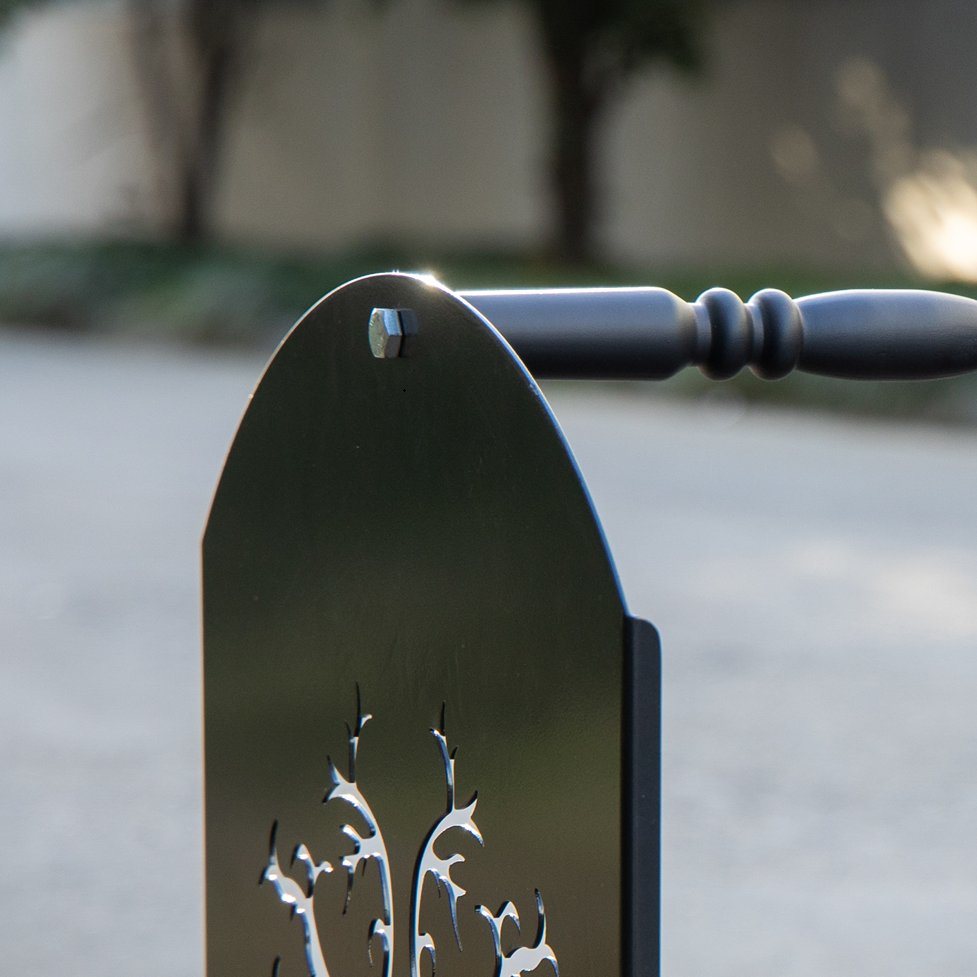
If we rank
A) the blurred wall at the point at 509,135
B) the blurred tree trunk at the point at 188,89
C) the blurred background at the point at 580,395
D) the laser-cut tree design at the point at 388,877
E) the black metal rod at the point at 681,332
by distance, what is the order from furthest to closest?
the blurred tree trunk at the point at 188,89 < the blurred wall at the point at 509,135 < the blurred background at the point at 580,395 < the black metal rod at the point at 681,332 < the laser-cut tree design at the point at 388,877

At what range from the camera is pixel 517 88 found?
636 inches

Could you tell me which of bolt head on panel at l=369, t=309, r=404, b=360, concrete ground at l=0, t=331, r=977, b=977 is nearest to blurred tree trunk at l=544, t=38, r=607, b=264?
concrete ground at l=0, t=331, r=977, b=977

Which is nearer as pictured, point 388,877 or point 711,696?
point 388,877

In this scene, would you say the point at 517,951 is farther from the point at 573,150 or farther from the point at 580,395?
the point at 573,150

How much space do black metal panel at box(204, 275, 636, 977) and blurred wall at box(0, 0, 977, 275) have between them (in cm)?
1309

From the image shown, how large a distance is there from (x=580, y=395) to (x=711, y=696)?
5.84 metres

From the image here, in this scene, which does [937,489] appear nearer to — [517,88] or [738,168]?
[738,168]

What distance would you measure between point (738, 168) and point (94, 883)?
1267cm

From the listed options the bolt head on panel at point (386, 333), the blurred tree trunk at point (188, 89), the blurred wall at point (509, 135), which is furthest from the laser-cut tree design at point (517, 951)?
the blurred tree trunk at point (188, 89)

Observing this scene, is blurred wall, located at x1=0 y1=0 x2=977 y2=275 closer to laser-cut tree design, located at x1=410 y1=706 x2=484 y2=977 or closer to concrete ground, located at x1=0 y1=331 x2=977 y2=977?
concrete ground, located at x1=0 y1=331 x2=977 y2=977

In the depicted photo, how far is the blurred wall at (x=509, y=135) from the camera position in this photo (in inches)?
547

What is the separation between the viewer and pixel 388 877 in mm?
1045

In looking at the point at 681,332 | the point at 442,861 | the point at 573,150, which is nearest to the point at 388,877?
the point at 442,861

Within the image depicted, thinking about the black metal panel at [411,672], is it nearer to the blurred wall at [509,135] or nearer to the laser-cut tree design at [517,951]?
the laser-cut tree design at [517,951]
